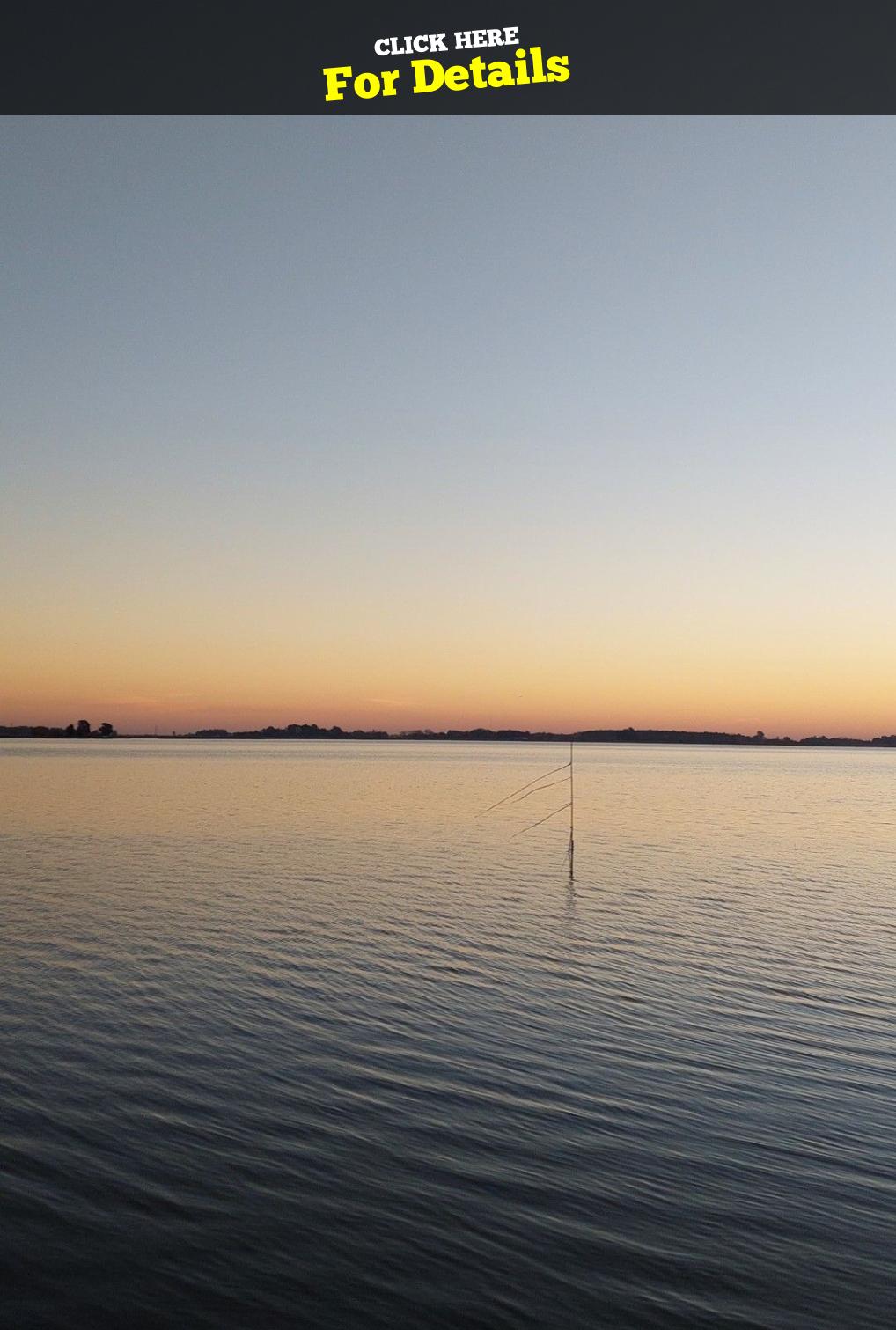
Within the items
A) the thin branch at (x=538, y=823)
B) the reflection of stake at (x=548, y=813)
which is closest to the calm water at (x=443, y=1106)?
the reflection of stake at (x=548, y=813)

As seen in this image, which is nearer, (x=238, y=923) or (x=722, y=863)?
(x=238, y=923)

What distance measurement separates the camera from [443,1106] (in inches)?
654

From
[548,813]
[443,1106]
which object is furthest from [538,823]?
[443,1106]

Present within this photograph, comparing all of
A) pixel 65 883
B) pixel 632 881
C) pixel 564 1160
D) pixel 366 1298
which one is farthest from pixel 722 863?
pixel 366 1298

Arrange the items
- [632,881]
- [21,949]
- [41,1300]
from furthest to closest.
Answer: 1. [632,881]
2. [21,949]
3. [41,1300]

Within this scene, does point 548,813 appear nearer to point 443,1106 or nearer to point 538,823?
point 538,823

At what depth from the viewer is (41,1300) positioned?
10594 millimetres

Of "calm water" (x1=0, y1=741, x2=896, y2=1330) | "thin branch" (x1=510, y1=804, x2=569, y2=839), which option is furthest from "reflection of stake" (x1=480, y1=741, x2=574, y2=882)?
"calm water" (x1=0, y1=741, x2=896, y2=1330)

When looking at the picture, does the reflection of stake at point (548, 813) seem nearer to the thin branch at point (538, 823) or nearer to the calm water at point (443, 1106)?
the thin branch at point (538, 823)

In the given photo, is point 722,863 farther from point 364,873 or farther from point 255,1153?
point 255,1153

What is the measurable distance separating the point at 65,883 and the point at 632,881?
1021 inches

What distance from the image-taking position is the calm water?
11.2m

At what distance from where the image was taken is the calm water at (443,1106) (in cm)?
1123

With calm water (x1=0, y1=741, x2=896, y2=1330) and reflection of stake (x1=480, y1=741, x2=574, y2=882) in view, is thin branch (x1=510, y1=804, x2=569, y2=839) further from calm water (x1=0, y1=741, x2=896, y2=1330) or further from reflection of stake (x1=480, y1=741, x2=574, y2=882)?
calm water (x1=0, y1=741, x2=896, y2=1330)
